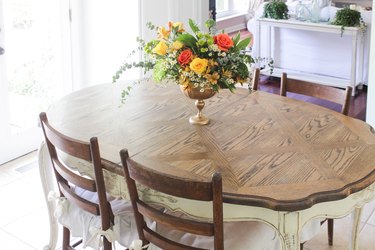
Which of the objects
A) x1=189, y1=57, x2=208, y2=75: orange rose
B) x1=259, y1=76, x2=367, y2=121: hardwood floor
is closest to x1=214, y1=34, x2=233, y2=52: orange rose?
x1=189, y1=57, x2=208, y2=75: orange rose

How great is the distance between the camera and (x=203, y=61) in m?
2.19

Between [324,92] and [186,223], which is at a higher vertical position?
[324,92]

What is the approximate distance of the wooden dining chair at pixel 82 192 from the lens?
2.06 metres

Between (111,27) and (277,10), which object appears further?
(277,10)

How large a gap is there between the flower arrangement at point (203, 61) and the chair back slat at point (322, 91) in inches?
23.4

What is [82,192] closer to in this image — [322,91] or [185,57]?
[185,57]

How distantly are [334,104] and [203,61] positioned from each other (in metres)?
3.37

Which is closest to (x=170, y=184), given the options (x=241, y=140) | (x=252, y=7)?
(x=241, y=140)

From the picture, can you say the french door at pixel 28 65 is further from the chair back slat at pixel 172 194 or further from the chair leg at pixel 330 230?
the chair leg at pixel 330 230

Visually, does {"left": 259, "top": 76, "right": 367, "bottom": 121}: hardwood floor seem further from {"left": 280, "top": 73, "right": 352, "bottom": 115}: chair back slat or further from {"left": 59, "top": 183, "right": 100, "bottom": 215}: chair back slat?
{"left": 59, "top": 183, "right": 100, "bottom": 215}: chair back slat

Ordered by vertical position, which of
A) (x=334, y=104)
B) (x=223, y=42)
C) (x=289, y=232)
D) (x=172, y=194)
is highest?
(x=223, y=42)

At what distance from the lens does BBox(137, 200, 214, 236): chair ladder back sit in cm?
180

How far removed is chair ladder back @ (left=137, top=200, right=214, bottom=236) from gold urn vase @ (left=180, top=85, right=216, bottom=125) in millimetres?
609

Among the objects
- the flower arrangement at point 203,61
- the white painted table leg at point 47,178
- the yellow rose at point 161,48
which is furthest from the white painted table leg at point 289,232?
the white painted table leg at point 47,178
